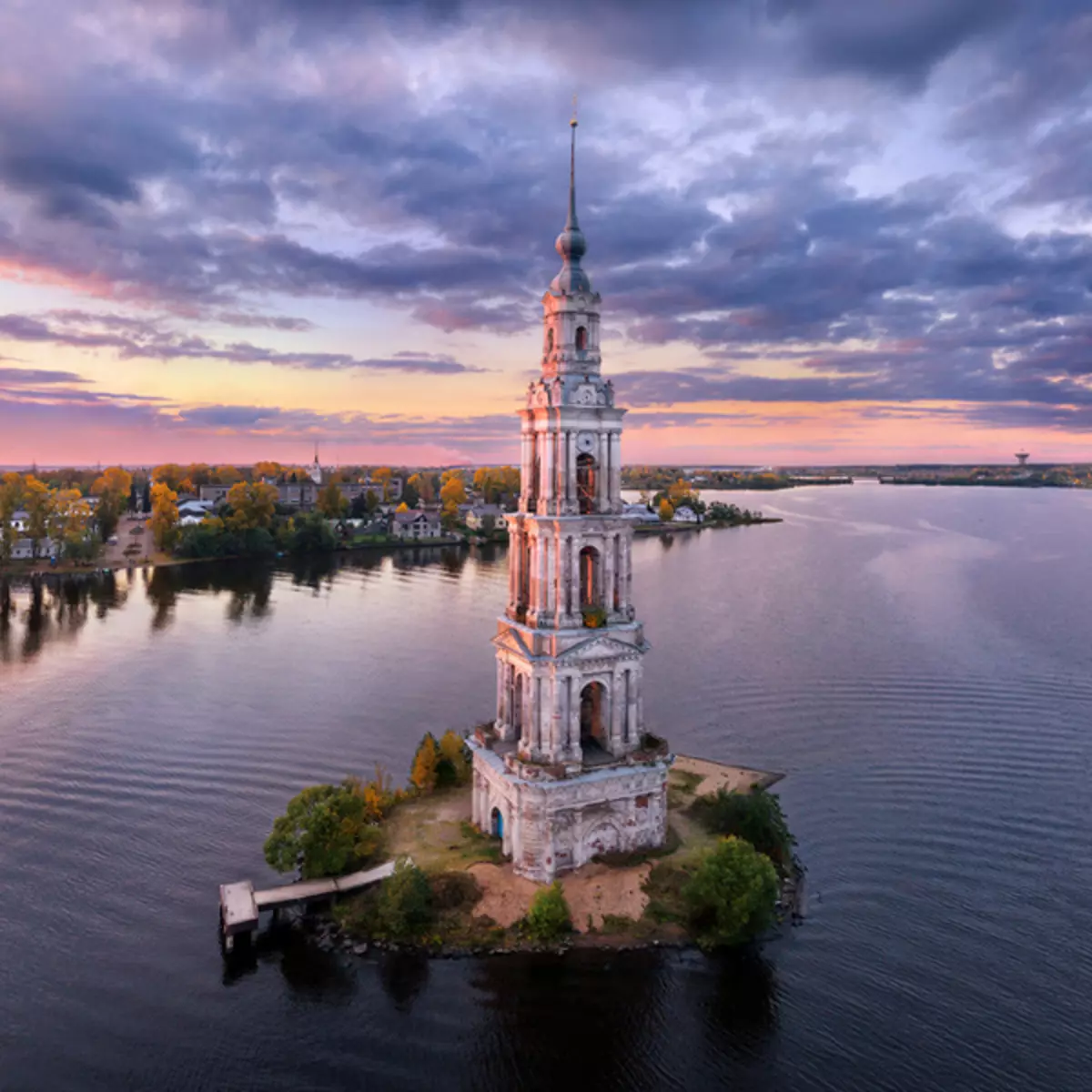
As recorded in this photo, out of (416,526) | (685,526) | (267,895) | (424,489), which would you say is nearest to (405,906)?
(267,895)

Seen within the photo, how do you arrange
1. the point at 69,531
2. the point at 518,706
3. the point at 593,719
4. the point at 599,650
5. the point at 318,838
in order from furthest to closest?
the point at 69,531 < the point at 593,719 < the point at 518,706 < the point at 599,650 < the point at 318,838

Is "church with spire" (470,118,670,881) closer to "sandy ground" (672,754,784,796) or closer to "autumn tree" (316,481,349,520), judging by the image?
"sandy ground" (672,754,784,796)

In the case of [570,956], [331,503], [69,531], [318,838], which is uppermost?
[331,503]

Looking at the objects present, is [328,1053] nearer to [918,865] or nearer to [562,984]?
[562,984]

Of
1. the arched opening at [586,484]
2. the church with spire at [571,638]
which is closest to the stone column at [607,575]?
the church with spire at [571,638]

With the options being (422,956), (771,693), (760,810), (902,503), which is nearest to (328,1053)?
(422,956)

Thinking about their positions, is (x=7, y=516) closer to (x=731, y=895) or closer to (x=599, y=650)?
(x=599, y=650)
